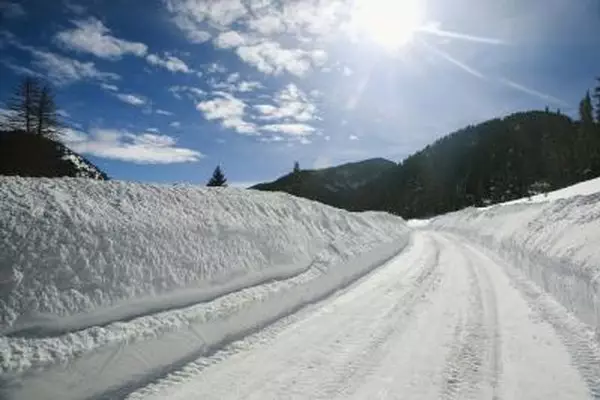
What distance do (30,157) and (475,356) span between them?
2285 cm

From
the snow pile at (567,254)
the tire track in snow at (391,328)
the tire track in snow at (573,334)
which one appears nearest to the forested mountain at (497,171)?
the snow pile at (567,254)

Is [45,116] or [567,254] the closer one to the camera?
[567,254]

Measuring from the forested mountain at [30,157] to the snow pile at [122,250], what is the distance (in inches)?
549

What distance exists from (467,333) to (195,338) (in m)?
4.20

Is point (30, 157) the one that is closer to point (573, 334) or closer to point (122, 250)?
Result: point (122, 250)

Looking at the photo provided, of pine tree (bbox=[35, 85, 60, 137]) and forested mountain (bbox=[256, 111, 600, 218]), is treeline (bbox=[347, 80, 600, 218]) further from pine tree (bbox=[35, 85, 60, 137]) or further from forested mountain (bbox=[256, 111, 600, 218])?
pine tree (bbox=[35, 85, 60, 137])

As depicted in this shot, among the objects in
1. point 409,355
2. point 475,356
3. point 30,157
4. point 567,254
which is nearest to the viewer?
point 475,356

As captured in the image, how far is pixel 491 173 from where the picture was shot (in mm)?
154875

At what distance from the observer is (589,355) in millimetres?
6395

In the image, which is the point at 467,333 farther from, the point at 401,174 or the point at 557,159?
the point at 401,174

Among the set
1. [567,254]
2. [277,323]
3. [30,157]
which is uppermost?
[30,157]

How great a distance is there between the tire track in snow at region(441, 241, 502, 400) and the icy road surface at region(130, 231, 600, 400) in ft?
0.04

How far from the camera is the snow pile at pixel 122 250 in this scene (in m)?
5.85

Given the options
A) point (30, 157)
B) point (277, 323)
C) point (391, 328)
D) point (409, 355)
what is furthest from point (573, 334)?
point (30, 157)
